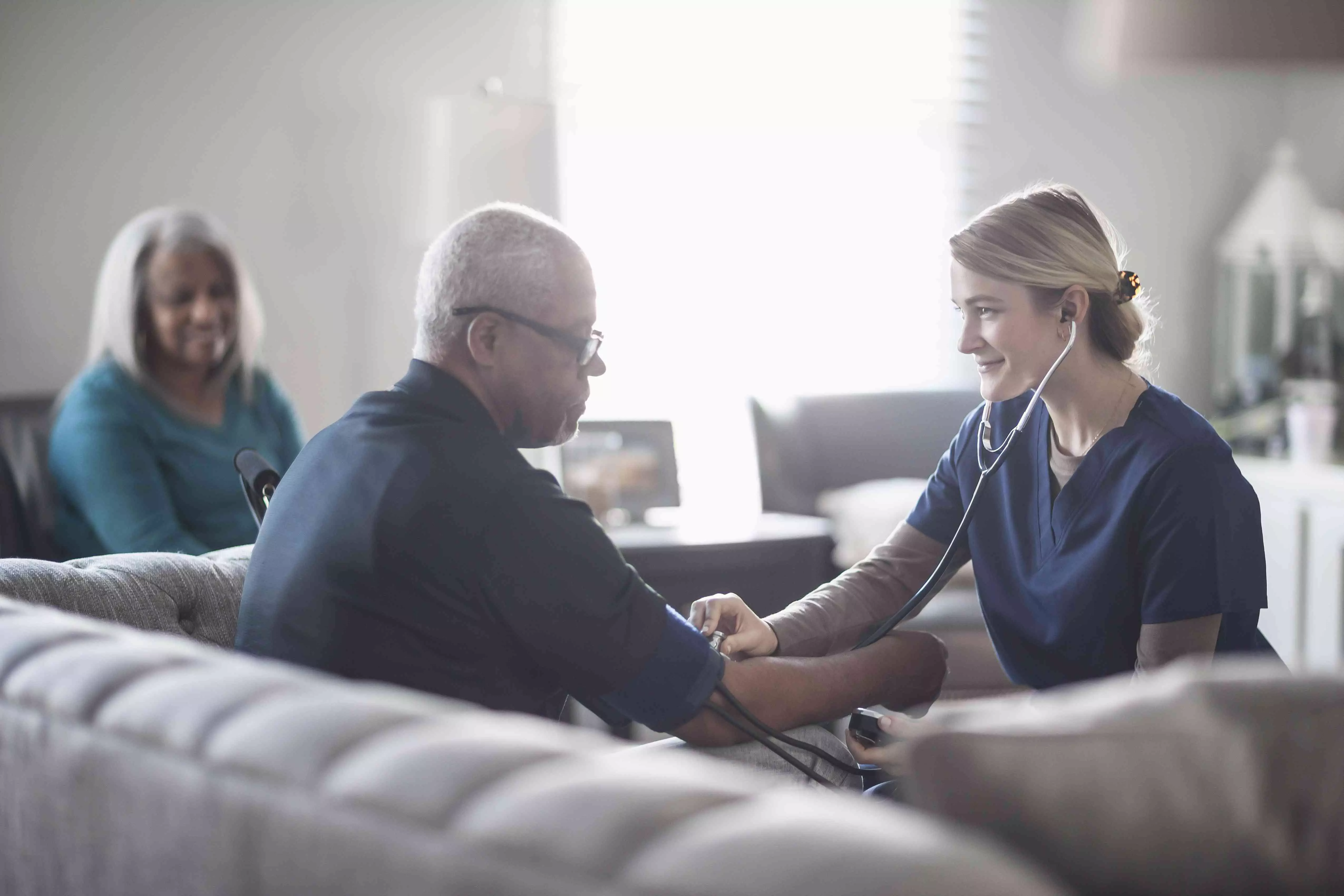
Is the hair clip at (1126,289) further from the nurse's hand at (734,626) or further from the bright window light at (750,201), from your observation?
the bright window light at (750,201)

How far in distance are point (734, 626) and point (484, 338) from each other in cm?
52

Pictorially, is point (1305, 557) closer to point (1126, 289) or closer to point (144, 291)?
point (1126, 289)

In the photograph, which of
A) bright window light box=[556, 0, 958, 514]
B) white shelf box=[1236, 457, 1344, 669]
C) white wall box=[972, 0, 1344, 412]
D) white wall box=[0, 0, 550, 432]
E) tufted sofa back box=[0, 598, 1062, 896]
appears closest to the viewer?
tufted sofa back box=[0, 598, 1062, 896]

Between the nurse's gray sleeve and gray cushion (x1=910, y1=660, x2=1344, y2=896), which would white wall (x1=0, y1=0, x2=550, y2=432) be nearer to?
the nurse's gray sleeve

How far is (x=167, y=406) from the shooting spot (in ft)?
8.64

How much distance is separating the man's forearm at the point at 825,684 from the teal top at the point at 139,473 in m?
1.39

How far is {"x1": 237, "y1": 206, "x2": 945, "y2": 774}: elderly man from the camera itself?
1.26 metres

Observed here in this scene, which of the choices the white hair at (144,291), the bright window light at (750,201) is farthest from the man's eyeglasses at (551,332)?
the bright window light at (750,201)

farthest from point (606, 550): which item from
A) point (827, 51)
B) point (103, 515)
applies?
point (827, 51)

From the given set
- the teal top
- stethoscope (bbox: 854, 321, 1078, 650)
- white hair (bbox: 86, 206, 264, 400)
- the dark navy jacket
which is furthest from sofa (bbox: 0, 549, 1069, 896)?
white hair (bbox: 86, 206, 264, 400)

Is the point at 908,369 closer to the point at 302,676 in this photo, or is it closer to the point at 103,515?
the point at 103,515

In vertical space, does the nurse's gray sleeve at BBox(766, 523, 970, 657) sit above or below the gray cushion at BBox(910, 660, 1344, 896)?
below

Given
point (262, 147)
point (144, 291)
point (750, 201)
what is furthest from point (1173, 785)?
point (750, 201)

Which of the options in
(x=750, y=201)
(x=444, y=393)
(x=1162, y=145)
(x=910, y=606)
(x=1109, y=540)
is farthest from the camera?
(x=1162, y=145)
